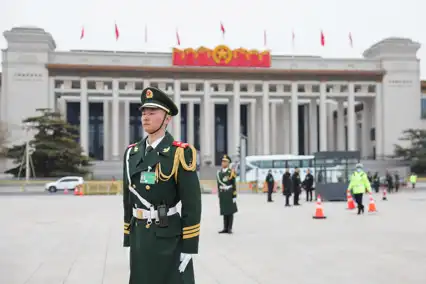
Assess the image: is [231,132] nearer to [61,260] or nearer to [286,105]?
[286,105]

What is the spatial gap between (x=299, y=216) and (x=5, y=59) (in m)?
53.4

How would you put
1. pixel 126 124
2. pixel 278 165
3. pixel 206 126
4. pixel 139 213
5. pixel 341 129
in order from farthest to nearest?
pixel 341 129 < pixel 126 124 < pixel 206 126 < pixel 278 165 < pixel 139 213

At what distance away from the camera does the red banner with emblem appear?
6369 centimetres

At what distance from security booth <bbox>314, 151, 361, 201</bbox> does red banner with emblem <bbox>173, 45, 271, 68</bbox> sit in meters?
38.1

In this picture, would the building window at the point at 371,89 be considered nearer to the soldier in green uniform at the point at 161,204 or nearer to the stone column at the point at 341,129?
the stone column at the point at 341,129

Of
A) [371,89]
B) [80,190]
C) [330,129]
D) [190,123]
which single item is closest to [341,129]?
[330,129]

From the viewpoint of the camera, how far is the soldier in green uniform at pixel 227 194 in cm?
1249

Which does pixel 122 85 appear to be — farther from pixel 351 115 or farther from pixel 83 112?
pixel 351 115

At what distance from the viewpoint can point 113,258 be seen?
922 centimetres

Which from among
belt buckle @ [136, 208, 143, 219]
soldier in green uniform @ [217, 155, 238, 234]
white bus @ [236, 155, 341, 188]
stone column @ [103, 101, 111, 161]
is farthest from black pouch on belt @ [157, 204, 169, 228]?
stone column @ [103, 101, 111, 161]

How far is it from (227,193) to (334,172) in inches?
618

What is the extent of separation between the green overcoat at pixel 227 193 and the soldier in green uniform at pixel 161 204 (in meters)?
8.38

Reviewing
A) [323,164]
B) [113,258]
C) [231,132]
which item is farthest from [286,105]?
[113,258]

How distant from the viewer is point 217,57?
6406cm
